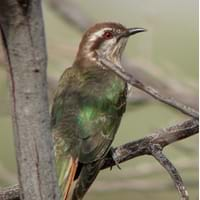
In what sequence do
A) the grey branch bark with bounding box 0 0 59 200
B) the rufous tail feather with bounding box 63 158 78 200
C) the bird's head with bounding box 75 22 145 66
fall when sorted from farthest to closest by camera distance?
the bird's head with bounding box 75 22 145 66 → the rufous tail feather with bounding box 63 158 78 200 → the grey branch bark with bounding box 0 0 59 200

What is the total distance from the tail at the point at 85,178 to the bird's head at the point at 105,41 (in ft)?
3.22

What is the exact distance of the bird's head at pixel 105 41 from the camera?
3691 millimetres

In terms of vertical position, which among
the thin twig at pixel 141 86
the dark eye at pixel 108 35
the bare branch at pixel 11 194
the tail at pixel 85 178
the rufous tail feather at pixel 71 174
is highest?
the thin twig at pixel 141 86

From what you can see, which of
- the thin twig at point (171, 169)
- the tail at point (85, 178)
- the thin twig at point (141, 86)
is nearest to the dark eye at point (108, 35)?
the tail at point (85, 178)

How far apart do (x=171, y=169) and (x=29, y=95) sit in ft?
1.70

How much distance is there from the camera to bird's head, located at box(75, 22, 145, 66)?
369 centimetres

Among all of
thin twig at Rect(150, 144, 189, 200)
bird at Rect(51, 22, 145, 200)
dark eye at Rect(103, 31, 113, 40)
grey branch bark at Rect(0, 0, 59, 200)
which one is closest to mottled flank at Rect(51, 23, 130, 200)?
bird at Rect(51, 22, 145, 200)

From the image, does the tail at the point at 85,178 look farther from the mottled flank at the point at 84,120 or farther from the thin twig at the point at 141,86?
the thin twig at the point at 141,86

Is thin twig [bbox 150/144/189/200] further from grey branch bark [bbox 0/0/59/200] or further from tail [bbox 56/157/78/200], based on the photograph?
tail [bbox 56/157/78/200]

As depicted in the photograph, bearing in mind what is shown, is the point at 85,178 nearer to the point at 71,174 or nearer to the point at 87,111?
the point at 71,174

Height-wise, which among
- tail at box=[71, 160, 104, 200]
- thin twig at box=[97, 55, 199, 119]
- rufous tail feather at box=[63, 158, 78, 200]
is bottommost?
tail at box=[71, 160, 104, 200]

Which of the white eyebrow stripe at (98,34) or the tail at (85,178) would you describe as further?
the white eyebrow stripe at (98,34)

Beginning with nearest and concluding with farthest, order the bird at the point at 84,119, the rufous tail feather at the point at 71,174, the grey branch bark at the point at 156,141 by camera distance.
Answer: the grey branch bark at the point at 156,141 → the rufous tail feather at the point at 71,174 → the bird at the point at 84,119

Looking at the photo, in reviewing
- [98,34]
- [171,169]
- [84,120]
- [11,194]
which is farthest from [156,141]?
[98,34]
